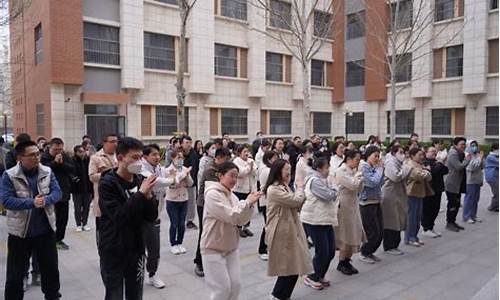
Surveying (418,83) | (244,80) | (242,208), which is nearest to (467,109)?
(418,83)

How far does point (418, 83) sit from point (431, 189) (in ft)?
61.6

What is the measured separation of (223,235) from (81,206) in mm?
5403

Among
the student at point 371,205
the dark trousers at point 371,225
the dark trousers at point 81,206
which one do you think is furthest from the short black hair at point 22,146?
the dark trousers at point 371,225

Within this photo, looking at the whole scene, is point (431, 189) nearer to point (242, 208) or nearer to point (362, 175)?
point (362, 175)

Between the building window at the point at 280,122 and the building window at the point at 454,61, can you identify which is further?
the building window at the point at 280,122

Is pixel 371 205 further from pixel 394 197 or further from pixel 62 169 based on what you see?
pixel 62 169

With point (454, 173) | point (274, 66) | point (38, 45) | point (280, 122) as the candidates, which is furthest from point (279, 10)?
point (454, 173)

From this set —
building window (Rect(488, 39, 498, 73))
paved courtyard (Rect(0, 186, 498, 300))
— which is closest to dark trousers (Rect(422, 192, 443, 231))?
paved courtyard (Rect(0, 186, 498, 300))

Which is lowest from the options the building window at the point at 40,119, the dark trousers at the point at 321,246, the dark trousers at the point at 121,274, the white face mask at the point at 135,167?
the dark trousers at the point at 321,246

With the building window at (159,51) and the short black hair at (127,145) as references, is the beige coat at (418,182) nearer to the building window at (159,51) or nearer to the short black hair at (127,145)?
the short black hair at (127,145)

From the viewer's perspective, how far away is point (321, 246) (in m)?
5.24

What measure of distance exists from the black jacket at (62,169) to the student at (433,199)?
661 cm

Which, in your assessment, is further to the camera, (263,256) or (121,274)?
(263,256)

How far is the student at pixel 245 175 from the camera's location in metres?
7.53
